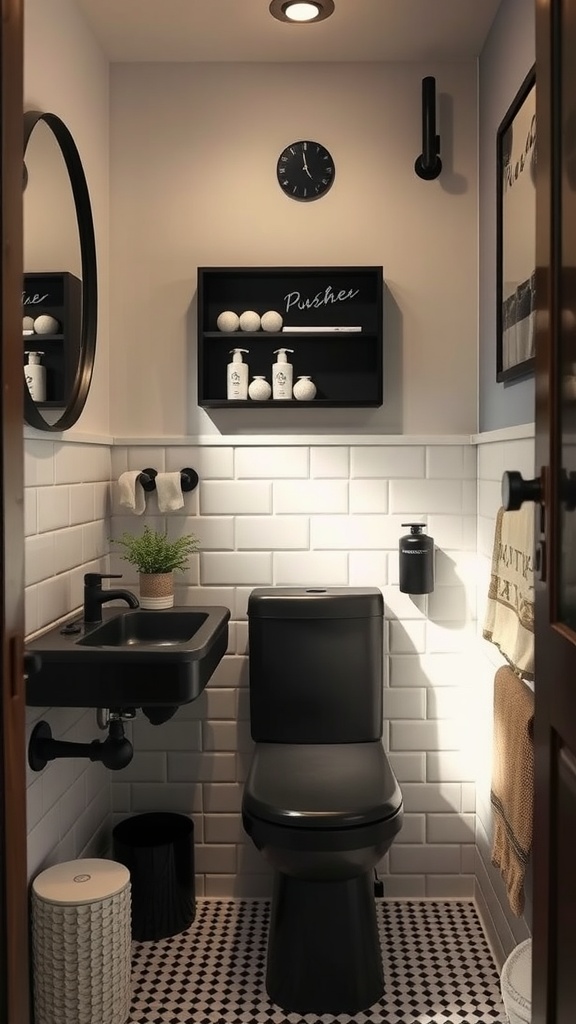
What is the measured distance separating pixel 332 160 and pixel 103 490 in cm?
124

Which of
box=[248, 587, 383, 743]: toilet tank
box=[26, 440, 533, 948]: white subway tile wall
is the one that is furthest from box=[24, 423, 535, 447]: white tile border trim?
box=[248, 587, 383, 743]: toilet tank

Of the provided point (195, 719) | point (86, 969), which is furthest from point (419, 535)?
point (86, 969)

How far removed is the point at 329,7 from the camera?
244 cm

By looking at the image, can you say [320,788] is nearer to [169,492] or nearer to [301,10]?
[169,492]

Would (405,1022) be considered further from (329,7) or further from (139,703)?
(329,7)

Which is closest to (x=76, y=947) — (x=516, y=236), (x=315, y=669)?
(x=315, y=669)

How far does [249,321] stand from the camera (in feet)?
8.95

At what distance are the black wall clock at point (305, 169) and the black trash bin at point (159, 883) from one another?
1978mm

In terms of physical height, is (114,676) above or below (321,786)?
above

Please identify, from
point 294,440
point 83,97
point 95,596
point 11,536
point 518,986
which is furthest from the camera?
point 294,440

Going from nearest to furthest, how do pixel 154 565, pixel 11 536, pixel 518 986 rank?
1. pixel 11 536
2. pixel 518 986
3. pixel 154 565

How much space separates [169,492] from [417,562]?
775 millimetres

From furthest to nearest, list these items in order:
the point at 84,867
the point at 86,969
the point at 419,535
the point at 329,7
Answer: the point at 419,535
the point at 329,7
the point at 84,867
the point at 86,969

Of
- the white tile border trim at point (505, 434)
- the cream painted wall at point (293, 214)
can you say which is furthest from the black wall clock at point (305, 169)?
the white tile border trim at point (505, 434)
